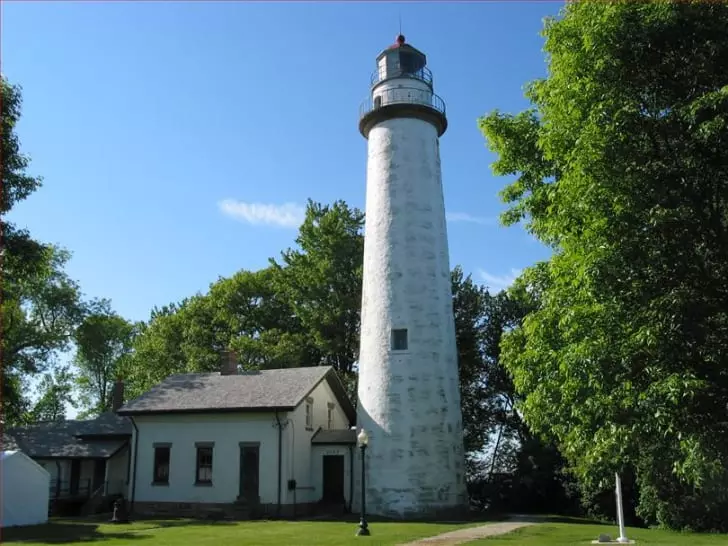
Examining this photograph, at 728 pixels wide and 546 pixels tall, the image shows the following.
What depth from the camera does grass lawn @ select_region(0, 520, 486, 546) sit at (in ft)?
51.9

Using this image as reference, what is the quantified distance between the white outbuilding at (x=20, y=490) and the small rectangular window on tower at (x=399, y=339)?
12.0 m

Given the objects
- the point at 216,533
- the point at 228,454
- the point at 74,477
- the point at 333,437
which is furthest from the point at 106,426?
the point at 216,533

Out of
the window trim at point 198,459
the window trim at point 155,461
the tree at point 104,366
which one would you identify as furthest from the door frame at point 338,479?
the tree at point 104,366

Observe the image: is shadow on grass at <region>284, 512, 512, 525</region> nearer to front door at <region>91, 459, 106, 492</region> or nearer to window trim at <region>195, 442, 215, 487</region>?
window trim at <region>195, 442, 215, 487</region>

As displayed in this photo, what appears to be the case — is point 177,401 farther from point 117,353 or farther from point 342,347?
point 117,353

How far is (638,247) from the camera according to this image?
10758 millimetres

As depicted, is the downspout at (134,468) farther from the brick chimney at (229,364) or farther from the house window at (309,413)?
the house window at (309,413)

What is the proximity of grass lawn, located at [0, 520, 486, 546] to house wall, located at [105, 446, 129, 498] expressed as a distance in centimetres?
580

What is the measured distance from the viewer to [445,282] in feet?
82.5

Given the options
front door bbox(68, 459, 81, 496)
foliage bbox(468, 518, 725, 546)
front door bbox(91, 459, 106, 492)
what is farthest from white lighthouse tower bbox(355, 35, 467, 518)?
front door bbox(68, 459, 81, 496)

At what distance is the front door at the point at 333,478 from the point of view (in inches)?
1022

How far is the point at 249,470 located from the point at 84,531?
22.7ft

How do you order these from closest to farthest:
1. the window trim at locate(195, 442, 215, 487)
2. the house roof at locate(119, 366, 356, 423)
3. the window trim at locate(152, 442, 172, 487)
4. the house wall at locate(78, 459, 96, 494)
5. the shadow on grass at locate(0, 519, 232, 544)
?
the shadow on grass at locate(0, 519, 232, 544)
the house roof at locate(119, 366, 356, 423)
the window trim at locate(195, 442, 215, 487)
the window trim at locate(152, 442, 172, 487)
the house wall at locate(78, 459, 96, 494)

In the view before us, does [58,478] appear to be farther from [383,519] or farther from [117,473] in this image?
[383,519]
